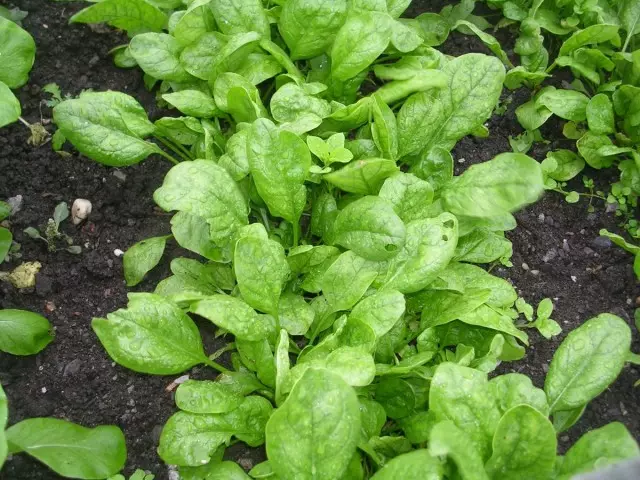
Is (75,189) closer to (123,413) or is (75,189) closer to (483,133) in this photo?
(123,413)

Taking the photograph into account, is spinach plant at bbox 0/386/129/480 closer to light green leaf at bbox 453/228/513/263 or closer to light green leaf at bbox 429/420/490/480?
light green leaf at bbox 429/420/490/480

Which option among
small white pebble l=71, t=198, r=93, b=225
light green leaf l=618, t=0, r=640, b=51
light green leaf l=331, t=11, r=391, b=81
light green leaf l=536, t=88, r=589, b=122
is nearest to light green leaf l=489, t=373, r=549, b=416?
light green leaf l=331, t=11, r=391, b=81

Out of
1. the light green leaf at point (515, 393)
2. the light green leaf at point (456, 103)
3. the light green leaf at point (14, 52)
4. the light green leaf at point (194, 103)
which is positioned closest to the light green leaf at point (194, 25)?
the light green leaf at point (194, 103)

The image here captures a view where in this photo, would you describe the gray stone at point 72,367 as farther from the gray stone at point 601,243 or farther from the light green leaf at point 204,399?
the gray stone at point 601,243

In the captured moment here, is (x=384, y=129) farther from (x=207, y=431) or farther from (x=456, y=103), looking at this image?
(x=207, y=431)

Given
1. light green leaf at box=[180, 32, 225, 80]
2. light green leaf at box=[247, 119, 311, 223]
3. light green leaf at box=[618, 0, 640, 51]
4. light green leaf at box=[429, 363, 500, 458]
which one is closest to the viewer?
light green leaf at box=[429, 363, 500, 458]

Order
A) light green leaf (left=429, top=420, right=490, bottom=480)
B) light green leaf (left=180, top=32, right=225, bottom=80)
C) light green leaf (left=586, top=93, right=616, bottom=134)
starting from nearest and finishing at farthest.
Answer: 1. light green leaf (left=429, top=420, right=490, bottom=480)
2. light green leaf (left=180, top=32, right=225, bottom=80)
3. light green leaf (left=586, top=93, right=616, bottom=134)

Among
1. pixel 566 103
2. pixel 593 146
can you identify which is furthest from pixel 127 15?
pixel 593 146
